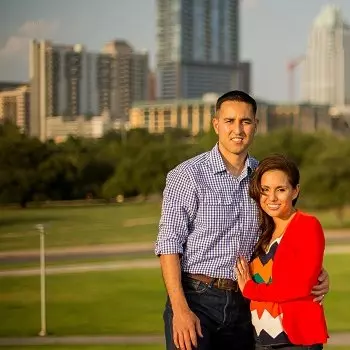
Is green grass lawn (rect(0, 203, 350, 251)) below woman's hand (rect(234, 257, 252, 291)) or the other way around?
below

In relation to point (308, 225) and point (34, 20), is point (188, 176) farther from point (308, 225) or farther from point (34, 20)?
point (34, 20)

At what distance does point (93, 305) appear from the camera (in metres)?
4.73

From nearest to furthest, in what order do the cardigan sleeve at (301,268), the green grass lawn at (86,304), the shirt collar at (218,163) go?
1. the cardigan sleeve at (301,268)
2. the shirt collar at (218,163)
3. the green grass lawn at (86,304)

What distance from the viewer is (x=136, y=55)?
4953 mm

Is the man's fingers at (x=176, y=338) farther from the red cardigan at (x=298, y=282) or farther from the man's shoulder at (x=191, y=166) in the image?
the man's shoulder at (x=191, y=166)

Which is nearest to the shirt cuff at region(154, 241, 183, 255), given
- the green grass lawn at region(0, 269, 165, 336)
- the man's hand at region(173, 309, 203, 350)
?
the man's hand at region(173, 309, 203, 350)

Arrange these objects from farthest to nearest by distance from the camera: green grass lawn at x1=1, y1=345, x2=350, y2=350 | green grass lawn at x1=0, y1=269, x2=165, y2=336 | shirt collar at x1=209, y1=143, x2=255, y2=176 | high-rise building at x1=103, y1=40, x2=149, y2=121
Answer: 1. high-rise building at x1=103, y1=40, x2=149, y2=121
2. green grass lawn at x1=0, y1=269, x2=165, y2=336
3. green grass lawn at x1=1, y1=345, x2=350, y2=350
4. shirt collar at x1=209, y1=143, x2=255, y2=176

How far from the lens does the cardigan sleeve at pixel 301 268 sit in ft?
4.53

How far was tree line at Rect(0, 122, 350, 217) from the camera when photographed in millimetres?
4660

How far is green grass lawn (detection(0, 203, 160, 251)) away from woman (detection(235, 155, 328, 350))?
3330 mm

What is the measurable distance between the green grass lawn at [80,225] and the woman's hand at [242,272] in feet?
10.9

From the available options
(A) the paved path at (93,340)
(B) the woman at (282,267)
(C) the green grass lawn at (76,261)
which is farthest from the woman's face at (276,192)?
(C) the green grass lawn at (76,261)

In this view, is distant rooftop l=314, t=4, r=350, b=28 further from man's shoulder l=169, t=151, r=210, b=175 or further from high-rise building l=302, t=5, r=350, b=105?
man's shoulder l=169, t=151, r=210, b=175

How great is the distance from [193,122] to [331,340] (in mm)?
1622
